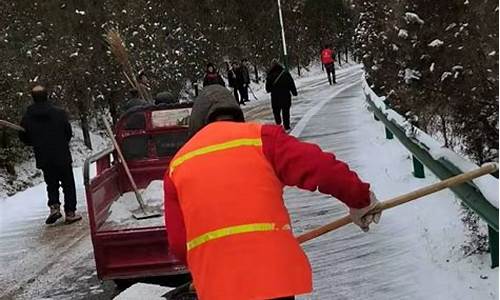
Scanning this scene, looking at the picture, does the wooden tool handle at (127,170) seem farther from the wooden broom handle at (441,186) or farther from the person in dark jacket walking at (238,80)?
the person in dark jacket walking at (238,80)

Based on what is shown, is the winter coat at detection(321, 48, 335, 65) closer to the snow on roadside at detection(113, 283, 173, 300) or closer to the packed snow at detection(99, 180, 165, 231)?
the packed snow at detection(99, 180, 165, 231)

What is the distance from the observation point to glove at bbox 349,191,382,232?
3363mm

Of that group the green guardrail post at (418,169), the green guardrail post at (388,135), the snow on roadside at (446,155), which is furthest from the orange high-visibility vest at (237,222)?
the green guardrail post at (388,135)

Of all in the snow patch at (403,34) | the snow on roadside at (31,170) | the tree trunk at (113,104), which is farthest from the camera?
the tree trunk at (113,104)

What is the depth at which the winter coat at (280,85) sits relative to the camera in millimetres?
16469

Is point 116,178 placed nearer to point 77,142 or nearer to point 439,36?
point 439,36

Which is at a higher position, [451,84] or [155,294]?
[451,84]

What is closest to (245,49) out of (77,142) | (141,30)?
(141,30)

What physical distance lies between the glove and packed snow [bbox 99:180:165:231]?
12.1 feet

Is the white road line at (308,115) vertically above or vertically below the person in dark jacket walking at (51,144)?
below

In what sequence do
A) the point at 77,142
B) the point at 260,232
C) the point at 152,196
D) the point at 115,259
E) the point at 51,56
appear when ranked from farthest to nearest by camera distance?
the point at 77,142 → the point at 51,56 → the point at 152,196 → the point at 115,259 → the point at 260,232

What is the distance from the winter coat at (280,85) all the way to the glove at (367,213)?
13.1 metres

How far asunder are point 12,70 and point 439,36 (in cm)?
1587

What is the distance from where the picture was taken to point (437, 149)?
252 inches
